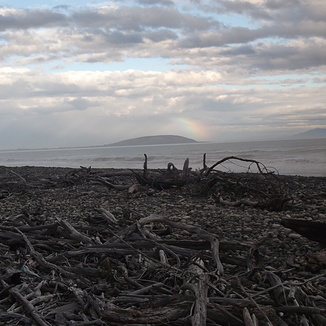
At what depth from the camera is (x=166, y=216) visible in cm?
663

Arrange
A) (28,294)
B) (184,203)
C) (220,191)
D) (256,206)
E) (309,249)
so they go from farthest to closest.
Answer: (220,191) → (184,203) → (256,206) → (309,249) → (28,294)

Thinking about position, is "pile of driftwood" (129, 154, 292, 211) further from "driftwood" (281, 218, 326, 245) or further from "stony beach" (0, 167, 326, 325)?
"driftwood" (281, 218, 326, 245)

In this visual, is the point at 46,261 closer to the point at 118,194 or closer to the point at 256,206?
the point at 256,206

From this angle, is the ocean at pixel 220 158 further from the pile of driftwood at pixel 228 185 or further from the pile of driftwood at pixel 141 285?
the pile of driftwood at pixel 141 285

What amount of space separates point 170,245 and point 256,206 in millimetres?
3259

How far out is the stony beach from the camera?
3746 mm

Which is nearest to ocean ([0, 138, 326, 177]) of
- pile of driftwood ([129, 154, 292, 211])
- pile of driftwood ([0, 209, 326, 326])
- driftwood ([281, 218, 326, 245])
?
pile of driftwood ([129, 154, 292, 211])

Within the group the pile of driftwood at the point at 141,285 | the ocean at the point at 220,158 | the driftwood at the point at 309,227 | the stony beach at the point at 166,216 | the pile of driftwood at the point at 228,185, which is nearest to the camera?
the pile of driftwood at the point at 141,285

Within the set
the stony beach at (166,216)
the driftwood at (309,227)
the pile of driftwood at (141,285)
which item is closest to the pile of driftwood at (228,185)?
the stony beach at (166,216)

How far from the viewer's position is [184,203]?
7961 millimetres

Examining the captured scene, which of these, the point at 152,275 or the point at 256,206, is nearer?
the point at 152,275

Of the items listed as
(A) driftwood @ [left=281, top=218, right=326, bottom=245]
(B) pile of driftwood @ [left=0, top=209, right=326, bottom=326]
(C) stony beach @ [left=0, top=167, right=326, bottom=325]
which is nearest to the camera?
(B) pile of driftwood @ [left=0, top=209, right=326, bottom=326]

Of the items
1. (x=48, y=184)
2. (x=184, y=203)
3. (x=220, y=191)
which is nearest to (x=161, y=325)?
(x=184, y=203)

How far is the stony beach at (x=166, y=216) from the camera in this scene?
375 cm
